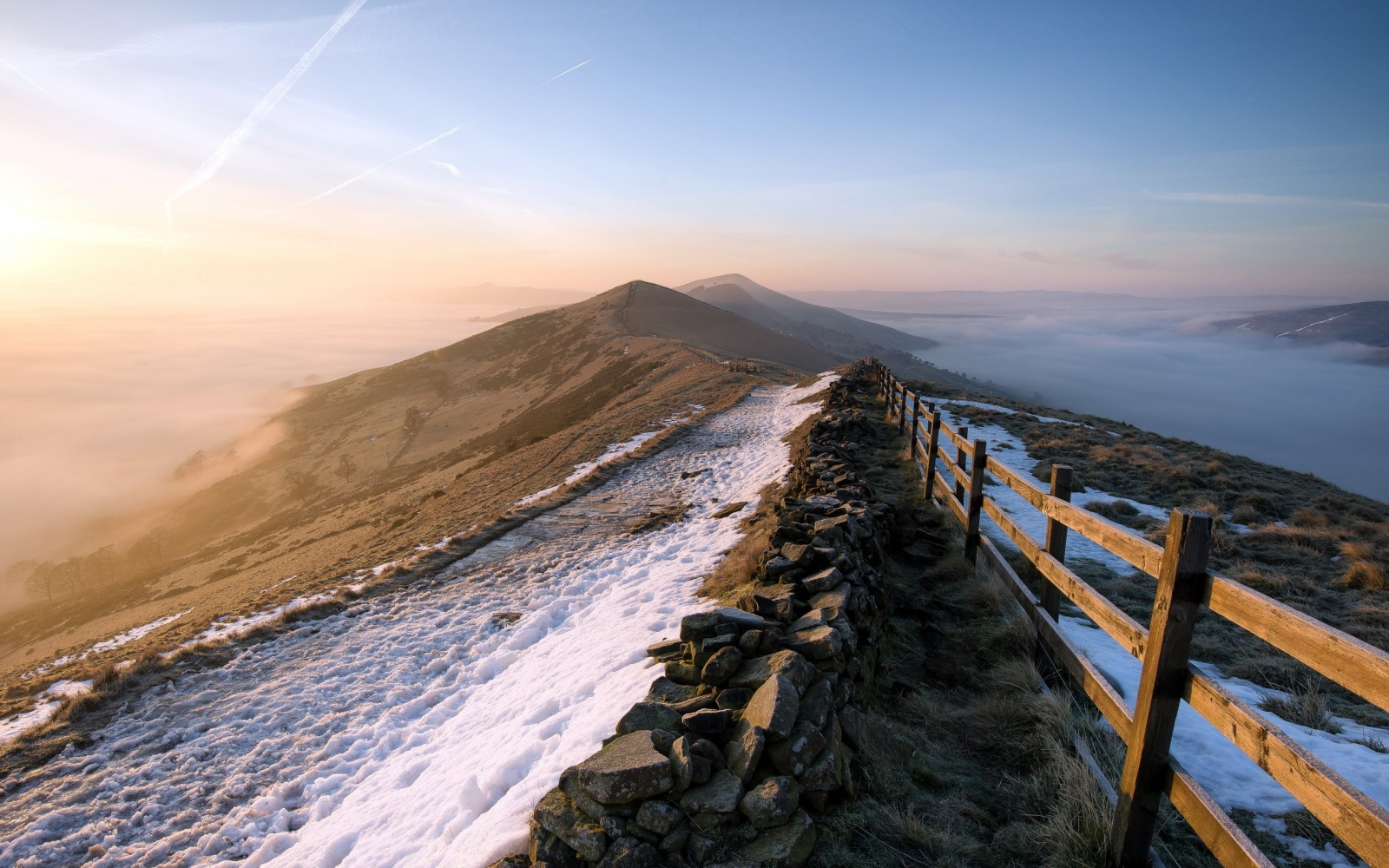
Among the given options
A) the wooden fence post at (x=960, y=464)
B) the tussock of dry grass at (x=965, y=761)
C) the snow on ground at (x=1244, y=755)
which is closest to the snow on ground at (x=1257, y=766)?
the snow on ground at (x=1244, y=755)

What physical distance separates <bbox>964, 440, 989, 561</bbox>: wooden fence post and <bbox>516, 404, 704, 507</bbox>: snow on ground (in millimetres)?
11336

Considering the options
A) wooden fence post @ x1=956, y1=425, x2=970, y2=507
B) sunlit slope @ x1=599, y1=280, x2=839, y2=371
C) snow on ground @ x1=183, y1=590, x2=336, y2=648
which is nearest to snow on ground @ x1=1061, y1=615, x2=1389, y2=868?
wooden fence post @ x1=956, y1=425, x2=970, y2=507

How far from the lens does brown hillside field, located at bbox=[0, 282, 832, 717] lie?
19047 millimetres

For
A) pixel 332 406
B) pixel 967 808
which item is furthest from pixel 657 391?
pixel 332 406

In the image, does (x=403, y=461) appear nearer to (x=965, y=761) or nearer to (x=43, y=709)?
(x=43, y=709)

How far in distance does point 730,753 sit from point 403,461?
55570 mm

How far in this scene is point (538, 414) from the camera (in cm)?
4616

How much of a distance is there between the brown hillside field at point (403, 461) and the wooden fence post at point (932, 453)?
10.6 m

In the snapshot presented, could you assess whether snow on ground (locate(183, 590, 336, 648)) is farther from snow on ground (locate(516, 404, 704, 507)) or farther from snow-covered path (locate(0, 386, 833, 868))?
snow on ground (locate(516, 404, 704, 507))

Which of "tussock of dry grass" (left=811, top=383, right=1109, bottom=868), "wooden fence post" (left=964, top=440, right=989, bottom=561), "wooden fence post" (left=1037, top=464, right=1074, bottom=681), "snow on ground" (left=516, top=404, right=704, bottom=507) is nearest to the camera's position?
"tussock of dry grass" (left=811, top=383, right=1109, bottom=868)

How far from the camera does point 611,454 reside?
20.3 metres

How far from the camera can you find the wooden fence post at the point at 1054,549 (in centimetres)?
495

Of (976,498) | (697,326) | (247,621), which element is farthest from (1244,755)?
(697,326)

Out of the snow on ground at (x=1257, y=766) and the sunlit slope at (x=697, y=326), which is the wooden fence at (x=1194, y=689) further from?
the sunlit slope at (x=697, y=326)
